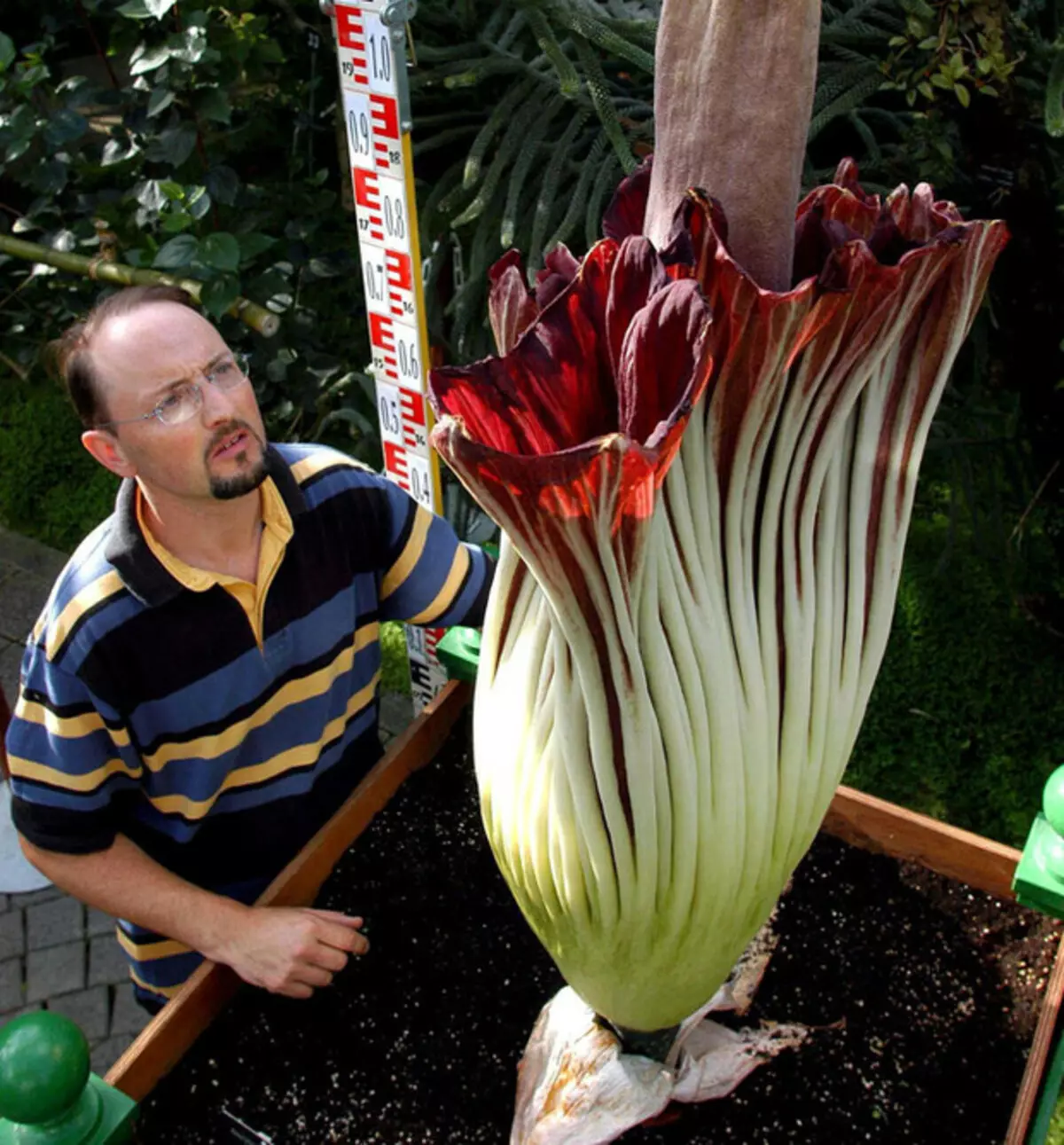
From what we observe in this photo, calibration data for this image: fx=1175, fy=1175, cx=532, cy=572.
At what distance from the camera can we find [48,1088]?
100cm

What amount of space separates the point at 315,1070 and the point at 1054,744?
180cm

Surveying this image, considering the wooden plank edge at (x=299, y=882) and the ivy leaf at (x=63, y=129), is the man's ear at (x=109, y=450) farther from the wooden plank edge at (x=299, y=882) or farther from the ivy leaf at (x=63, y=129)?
the ivy leaf at (x=63, y=129)

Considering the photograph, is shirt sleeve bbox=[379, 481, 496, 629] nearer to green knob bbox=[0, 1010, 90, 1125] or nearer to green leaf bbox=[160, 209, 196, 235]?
green knob bbox=[0, 1010, 90, 1125]

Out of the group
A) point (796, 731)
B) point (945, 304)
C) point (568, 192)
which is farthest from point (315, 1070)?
point (568, 192)

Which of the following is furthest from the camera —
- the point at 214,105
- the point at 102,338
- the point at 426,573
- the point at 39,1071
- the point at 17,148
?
the point at 17,148

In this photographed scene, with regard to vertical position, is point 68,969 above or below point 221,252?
below

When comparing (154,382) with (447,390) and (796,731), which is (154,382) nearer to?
(447,390)

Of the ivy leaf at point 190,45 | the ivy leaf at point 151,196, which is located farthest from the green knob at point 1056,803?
the ivy leaf at point 151,196

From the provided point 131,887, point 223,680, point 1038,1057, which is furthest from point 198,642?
point 1038,1057

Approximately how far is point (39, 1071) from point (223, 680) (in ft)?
1.51

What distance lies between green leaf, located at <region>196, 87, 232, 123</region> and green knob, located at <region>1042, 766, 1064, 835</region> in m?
1.89

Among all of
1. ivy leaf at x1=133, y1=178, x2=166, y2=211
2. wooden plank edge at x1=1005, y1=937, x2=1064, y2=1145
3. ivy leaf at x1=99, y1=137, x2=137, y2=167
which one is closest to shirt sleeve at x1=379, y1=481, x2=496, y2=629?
wooden plank edge at x1=1005, y1=937, x2=1064, y2=1145

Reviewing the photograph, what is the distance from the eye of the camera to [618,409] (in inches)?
29.9

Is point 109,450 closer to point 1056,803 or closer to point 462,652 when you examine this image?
point 462,652
